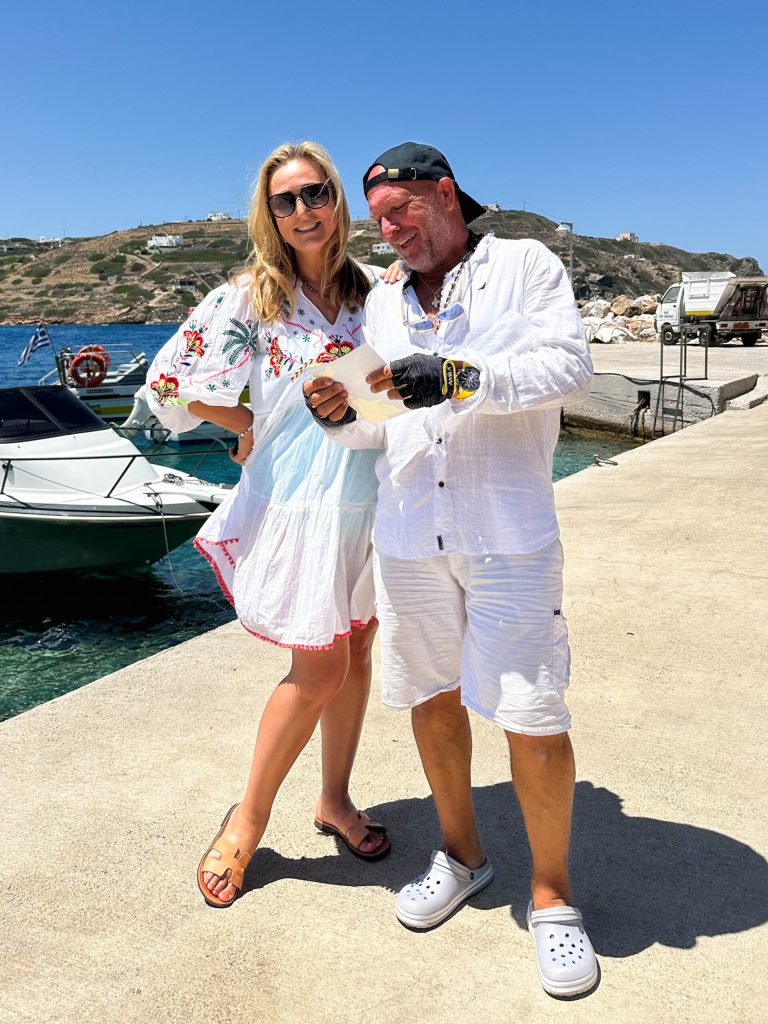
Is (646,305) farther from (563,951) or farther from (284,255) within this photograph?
(563,951)

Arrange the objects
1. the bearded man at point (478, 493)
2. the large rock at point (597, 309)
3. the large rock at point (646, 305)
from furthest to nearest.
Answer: the large rock at point (646, 305)
the large rock at point (597, 309)
the bearded man at point (478, 493)

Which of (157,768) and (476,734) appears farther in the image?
(476,734)

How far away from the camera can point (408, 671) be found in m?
2.28

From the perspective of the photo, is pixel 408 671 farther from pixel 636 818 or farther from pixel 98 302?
pixel 98 302

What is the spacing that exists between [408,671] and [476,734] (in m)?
A: 1.15

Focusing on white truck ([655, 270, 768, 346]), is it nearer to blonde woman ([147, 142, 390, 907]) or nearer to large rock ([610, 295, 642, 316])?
large rock ([610, 295, 642, 316])

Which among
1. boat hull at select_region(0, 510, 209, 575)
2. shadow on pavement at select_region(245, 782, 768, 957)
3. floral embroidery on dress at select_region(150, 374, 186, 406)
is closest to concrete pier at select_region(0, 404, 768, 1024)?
shadow on pavement at select_region(245, 782, 768, 957)

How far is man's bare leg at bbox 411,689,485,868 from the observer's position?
93.4 inches

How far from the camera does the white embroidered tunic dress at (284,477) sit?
2.40 metres

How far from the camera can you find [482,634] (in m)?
2.14

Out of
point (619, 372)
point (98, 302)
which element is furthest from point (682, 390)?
point (98, 302)

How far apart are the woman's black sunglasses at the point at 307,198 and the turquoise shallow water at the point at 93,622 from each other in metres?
4.37

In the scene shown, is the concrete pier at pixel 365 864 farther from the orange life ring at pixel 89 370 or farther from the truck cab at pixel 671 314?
the truck cab at pixel 671 314

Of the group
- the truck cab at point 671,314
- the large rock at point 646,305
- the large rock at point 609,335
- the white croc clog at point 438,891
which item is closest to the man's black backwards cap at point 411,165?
the white croc clog at point 438,891
